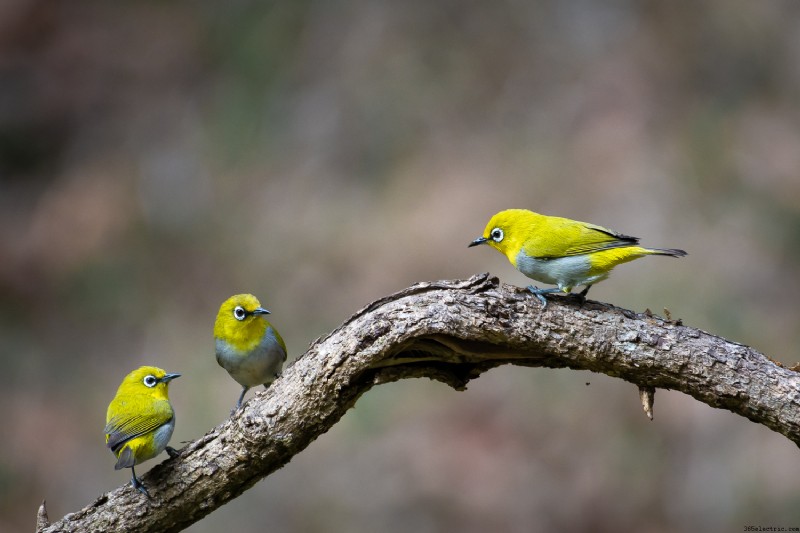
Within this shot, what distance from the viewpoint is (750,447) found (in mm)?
10133

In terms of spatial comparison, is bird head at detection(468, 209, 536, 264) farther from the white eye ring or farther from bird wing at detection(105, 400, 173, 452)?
bird wing at detection(105, 400, 173, 452)

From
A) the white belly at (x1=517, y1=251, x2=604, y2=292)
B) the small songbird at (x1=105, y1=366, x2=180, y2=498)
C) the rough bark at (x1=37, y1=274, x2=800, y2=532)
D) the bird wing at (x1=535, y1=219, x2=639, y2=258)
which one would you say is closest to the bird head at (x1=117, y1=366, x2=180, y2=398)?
the small songbird at (x1=105, y1=366, x2=180, y2=498)

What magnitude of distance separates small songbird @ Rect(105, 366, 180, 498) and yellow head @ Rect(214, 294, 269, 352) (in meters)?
0.68

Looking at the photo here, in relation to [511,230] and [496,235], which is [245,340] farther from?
[511,230]

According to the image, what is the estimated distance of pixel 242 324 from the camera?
611cm

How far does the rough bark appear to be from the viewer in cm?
508

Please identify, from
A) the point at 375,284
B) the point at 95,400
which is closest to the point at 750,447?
the point at 375,284

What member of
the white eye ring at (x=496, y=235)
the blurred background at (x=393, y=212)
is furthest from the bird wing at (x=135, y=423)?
the blurred background at (x=393, y=212)

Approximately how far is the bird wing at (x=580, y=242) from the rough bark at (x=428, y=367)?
1.16 ft

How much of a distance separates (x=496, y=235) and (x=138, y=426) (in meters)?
2.63

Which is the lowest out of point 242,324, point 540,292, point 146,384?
point 540,292

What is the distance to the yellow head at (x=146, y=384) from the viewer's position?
220 inches

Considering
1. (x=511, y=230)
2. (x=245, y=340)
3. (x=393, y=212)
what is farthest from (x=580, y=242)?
(x=393, y=212)

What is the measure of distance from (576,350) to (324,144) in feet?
32.0
